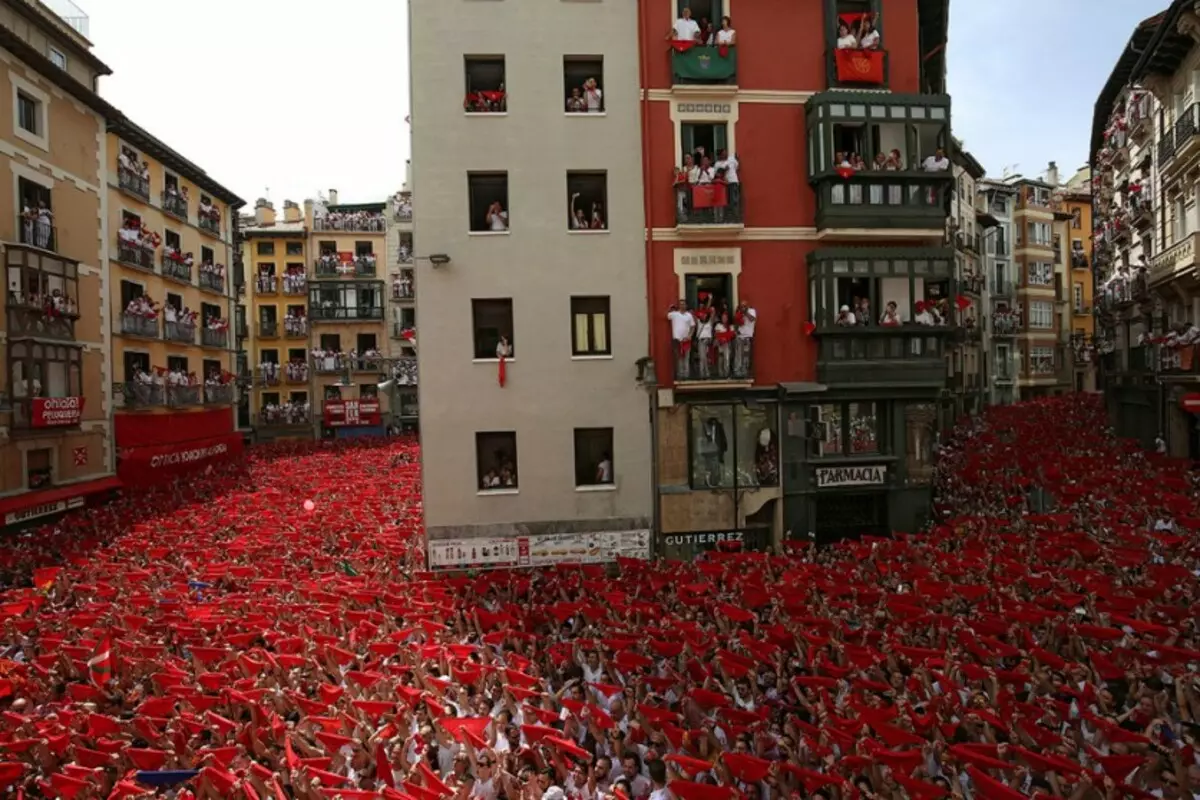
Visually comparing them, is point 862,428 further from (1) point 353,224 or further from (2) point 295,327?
(1) point 353,224

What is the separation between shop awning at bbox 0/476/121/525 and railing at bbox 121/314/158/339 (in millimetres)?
6295

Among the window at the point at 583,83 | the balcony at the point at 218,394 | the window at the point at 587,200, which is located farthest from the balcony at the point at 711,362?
the balcony at the point at 218,394

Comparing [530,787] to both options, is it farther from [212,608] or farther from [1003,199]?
[1003,199]

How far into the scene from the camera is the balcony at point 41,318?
88.9ft

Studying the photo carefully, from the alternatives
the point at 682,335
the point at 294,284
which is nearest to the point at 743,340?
the point at 682,335

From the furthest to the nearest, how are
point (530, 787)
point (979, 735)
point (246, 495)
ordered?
point (246, 495) → point (979, 735) → point (530, 787)

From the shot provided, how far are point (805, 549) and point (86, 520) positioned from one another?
2314 cm

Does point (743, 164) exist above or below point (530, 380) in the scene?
above

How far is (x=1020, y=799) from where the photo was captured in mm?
8961

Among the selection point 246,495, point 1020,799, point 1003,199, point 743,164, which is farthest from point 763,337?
point 1003,199

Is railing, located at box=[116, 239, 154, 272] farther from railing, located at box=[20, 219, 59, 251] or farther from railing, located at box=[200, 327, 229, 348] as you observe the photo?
railing, located at box=[200, 327, 229, 348]

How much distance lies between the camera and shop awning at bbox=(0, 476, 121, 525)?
2611 centimetres

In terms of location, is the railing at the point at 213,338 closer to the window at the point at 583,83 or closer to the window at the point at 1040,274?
the window at the point at 583,83

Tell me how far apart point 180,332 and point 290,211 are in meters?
33.3
